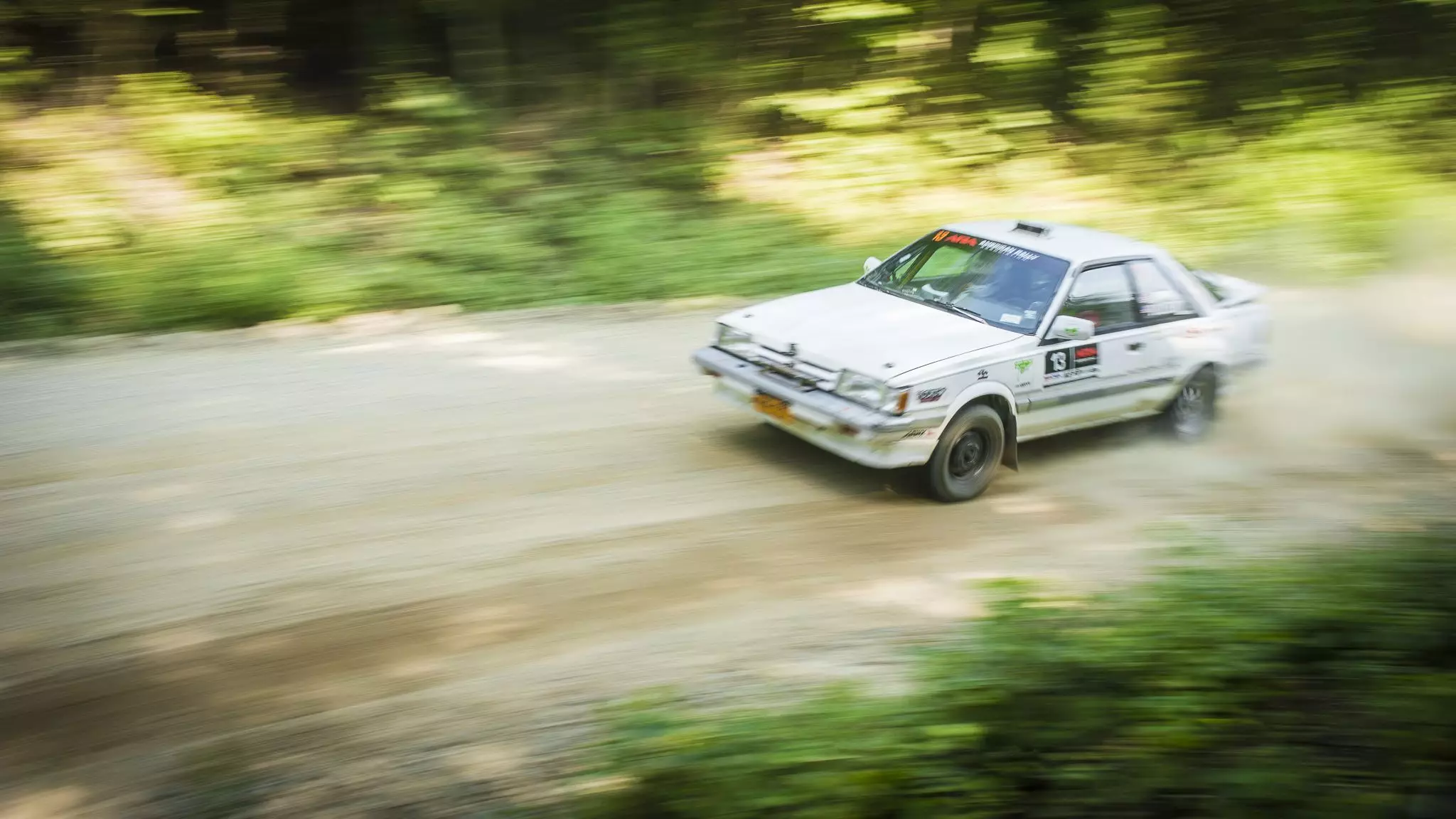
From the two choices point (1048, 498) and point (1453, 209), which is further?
point (1453, 209)

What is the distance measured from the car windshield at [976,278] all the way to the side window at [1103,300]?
0.16m

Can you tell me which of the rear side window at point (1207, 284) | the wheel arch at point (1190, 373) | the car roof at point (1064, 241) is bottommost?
the wheel arch at point (1190, 373)

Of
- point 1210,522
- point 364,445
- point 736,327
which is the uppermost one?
point 736,327

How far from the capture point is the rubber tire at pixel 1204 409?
8703 mm

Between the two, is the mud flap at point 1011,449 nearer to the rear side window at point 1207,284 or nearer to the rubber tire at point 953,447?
the rubber tire at point 953,447

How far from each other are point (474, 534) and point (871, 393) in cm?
245

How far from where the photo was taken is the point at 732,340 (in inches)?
312

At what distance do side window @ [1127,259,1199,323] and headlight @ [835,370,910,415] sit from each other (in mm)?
2321

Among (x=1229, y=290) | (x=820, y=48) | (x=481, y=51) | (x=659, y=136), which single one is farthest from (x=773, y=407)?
(x=820, y=48)

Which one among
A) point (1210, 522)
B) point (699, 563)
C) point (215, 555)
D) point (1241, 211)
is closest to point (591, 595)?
point (699, 563)

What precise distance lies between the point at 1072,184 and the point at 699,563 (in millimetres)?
12031

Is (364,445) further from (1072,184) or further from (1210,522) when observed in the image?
(1072,184)

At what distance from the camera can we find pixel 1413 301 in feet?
41.7

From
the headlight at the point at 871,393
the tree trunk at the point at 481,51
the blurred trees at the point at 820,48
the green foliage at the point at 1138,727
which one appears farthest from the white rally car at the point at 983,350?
the blurred trees at the point at 820,48
